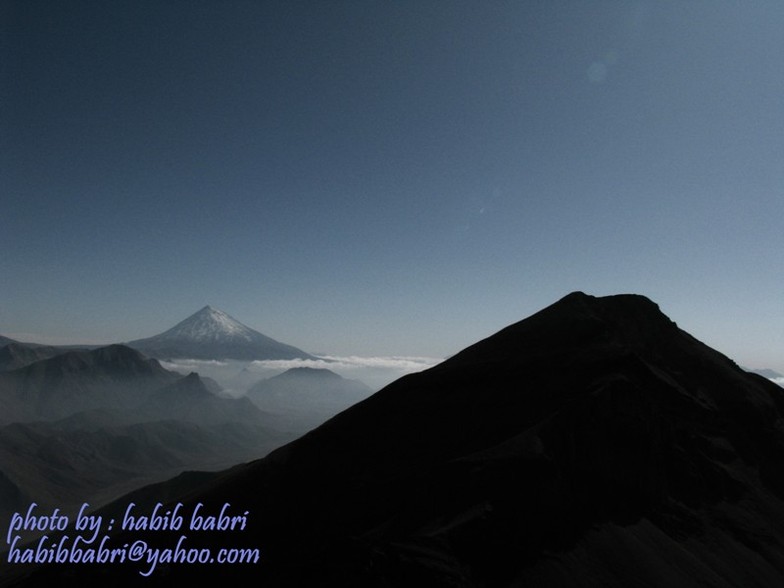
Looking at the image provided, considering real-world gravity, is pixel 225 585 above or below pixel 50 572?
above

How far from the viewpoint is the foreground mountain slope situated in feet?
133

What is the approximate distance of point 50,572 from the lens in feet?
204

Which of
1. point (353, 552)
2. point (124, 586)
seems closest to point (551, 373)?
point (353, 552)

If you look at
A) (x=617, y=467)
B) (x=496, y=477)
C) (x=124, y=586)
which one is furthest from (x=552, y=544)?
(x=124, y=586)

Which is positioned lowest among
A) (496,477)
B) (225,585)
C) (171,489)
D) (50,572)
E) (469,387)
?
(171,489)

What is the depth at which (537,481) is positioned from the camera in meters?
45.8

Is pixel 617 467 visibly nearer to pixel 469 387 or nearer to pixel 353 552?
pixel 469 387

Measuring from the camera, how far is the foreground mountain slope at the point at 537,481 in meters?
40.6

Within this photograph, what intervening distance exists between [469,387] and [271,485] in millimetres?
30056

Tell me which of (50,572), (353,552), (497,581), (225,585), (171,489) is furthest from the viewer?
(171,489)

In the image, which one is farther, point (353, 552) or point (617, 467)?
point (617, 467)

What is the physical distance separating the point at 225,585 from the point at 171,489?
10101 cm

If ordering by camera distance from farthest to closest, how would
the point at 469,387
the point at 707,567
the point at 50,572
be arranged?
the point at 469,387 < the point at 50,572 < the point at 707,567

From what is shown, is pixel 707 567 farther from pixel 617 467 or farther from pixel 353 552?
pixel 353 552
